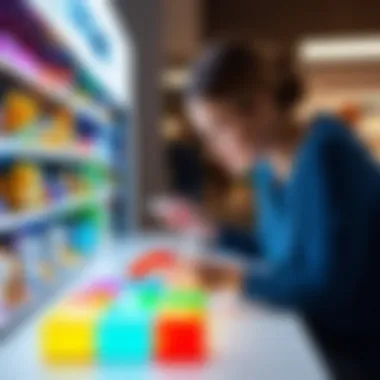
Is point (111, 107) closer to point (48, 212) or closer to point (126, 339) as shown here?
point (48, 212)

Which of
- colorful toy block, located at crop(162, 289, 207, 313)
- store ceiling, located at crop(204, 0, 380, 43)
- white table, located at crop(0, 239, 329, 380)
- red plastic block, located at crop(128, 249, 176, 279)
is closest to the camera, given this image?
white table, located at crop(0, 239, 329, 380)

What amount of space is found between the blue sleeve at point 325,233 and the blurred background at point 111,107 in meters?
0.39

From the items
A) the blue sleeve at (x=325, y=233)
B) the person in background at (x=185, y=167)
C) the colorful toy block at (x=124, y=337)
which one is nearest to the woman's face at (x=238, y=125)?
the blue sleeve at (x=325, y=233)

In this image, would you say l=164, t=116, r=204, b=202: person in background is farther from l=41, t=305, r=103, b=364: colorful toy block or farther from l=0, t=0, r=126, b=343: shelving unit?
l=41, t=305, r=103, b=364: colorful toy block

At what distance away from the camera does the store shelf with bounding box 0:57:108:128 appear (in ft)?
5.04

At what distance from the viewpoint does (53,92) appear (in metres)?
2.03

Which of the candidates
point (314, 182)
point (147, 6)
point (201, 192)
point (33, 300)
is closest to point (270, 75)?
point (314, 182)

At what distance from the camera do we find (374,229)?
4.76ft

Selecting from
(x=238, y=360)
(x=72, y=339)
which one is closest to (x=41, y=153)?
(x=72, y=339)

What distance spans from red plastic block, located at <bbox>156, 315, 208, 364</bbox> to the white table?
36mm

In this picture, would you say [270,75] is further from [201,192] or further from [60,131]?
[201,192]

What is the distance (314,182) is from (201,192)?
3.74 metres

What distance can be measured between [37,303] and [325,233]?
0.69 meters

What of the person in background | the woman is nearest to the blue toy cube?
the woman
